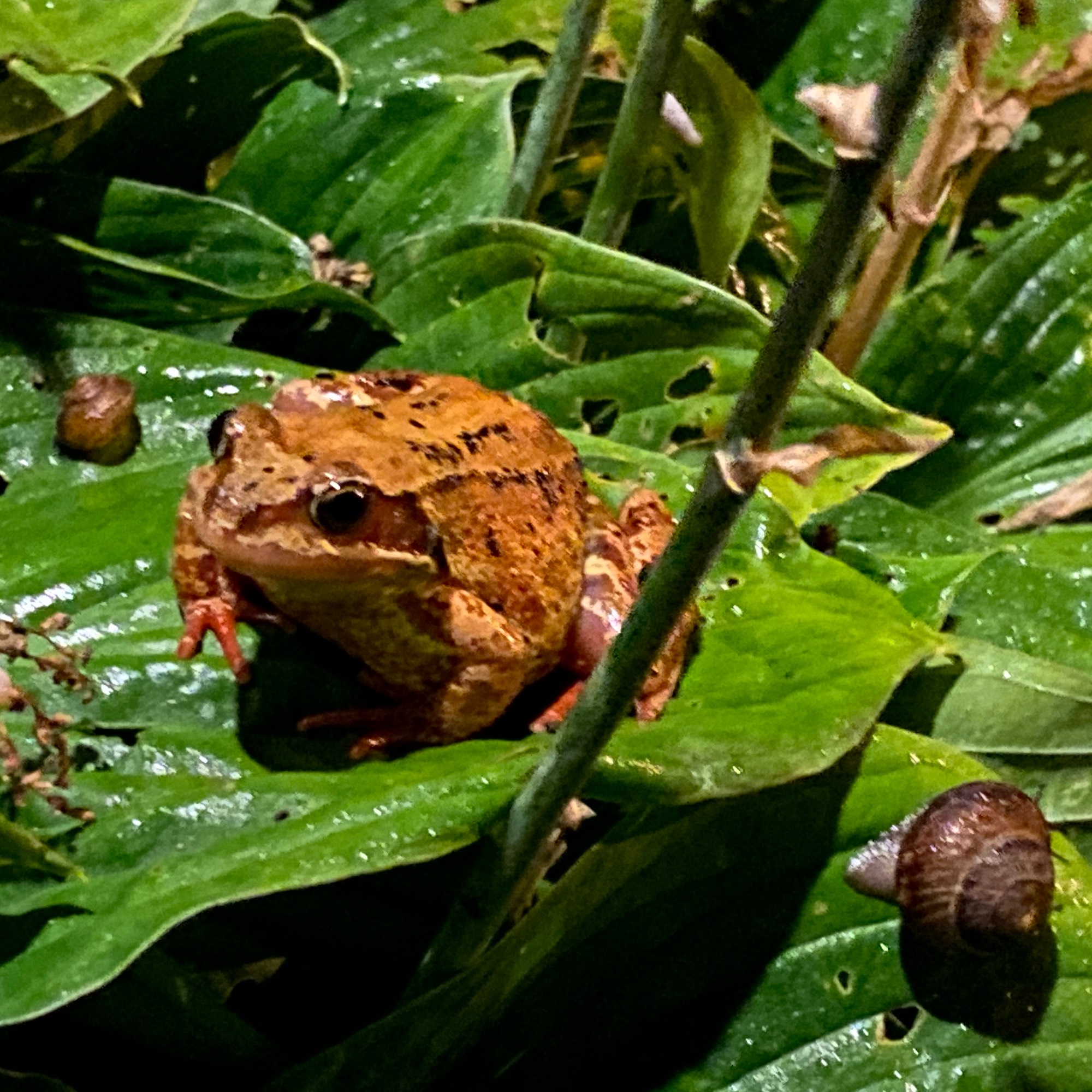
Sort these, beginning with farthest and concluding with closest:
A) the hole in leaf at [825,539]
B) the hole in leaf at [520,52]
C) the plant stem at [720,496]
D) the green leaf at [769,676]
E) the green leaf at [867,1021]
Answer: the hole in leaf at [520,52] → the hole in leaf at [825,539] → the green leaf at [867,1021] → the green leaf at [769,676] → the plant stem at [720,496]

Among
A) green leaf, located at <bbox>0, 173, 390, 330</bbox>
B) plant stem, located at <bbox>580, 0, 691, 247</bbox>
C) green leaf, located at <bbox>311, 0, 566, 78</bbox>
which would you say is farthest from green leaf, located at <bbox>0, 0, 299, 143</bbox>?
plant stem, located at <bbox>580, 0, 691, 247</bbox>

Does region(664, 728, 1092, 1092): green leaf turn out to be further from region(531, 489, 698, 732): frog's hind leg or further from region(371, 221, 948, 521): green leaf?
region(371, 221, 948, 521): green leaf

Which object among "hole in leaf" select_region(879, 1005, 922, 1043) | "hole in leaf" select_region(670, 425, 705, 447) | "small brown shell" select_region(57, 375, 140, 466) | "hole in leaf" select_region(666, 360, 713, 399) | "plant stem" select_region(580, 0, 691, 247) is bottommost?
"hole in leaf" select_region(879, 1005, 922, 1043)

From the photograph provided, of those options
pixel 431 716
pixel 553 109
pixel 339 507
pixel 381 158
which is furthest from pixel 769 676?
pixel 381 158

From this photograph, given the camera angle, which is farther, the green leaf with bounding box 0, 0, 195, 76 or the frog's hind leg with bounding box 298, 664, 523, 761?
the green leaf with bounding box 0, 0, 195, 76

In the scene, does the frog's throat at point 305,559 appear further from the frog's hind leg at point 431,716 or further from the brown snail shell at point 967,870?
the brown snail shell at point 967,870

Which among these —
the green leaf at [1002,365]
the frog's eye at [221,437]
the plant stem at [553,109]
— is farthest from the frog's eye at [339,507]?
the green leaf at [1002,365]

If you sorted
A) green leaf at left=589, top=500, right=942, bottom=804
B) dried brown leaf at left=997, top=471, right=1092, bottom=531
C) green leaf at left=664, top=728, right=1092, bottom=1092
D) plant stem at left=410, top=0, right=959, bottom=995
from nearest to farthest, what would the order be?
plant stem at left=410, top=0, right=959, bottom=995 < green leaf at left=589, top=500, right=942, bottom=804 < green leaf at left=664, top=728, right=1092, bottom=1092 < dried brown leaf at left=997, top=471, right=1092, bottom=531
